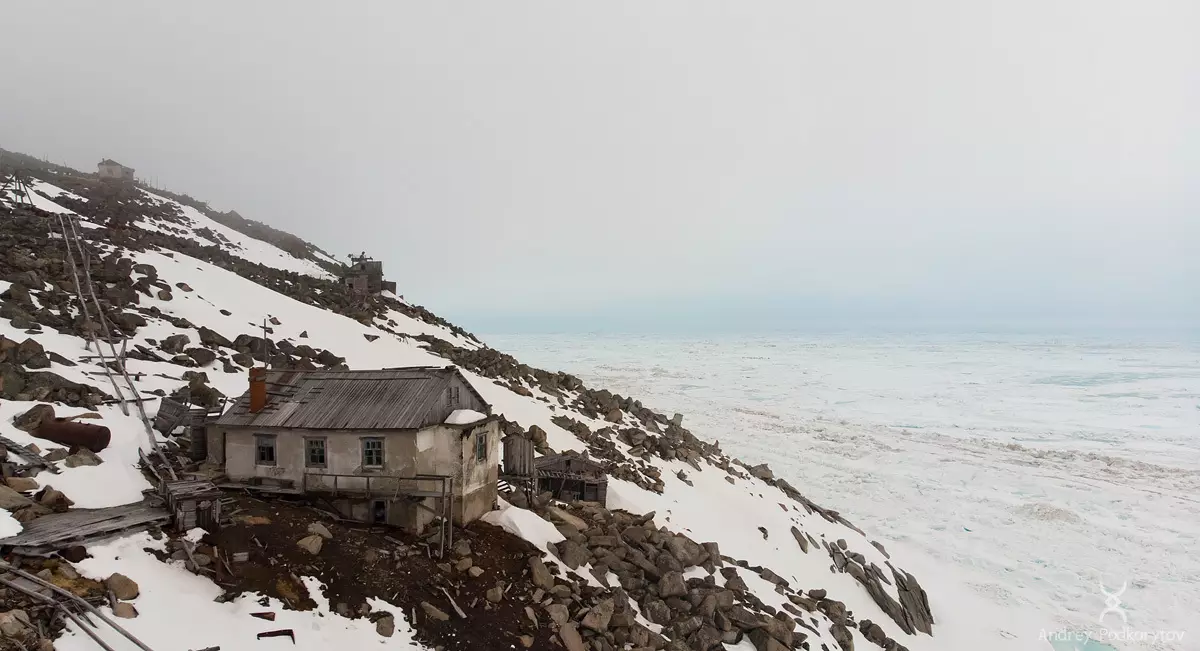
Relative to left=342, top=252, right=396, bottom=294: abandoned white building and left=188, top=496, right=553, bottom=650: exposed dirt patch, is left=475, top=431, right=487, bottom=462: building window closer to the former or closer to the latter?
left=188, top=496, right=553, bottom=650: exposed dirt patch

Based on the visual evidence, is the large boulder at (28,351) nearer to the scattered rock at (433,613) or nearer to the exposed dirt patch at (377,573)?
the exposed dirt patch at (377,573)

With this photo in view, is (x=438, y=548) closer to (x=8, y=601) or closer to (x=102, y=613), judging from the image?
(x=102, y=613)

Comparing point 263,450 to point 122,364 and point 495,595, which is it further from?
point 122,364

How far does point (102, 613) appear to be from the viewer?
1184 cm

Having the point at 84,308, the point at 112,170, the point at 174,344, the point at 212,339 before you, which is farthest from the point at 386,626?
the point at 112,170

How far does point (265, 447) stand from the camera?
1906cm

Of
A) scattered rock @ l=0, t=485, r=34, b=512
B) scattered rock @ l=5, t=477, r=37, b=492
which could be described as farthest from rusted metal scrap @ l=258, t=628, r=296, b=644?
scattered rock @ l=5, t=477, r=37, b=492

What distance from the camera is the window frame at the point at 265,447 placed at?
19.0m

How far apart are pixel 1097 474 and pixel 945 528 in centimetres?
1808

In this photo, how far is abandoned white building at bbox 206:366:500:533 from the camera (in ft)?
60.2

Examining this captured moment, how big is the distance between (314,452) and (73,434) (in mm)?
6645

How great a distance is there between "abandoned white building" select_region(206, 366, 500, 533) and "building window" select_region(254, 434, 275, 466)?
3 cm

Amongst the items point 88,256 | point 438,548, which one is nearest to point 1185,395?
point 438,548

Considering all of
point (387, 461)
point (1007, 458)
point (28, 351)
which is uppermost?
point (28, 351)
